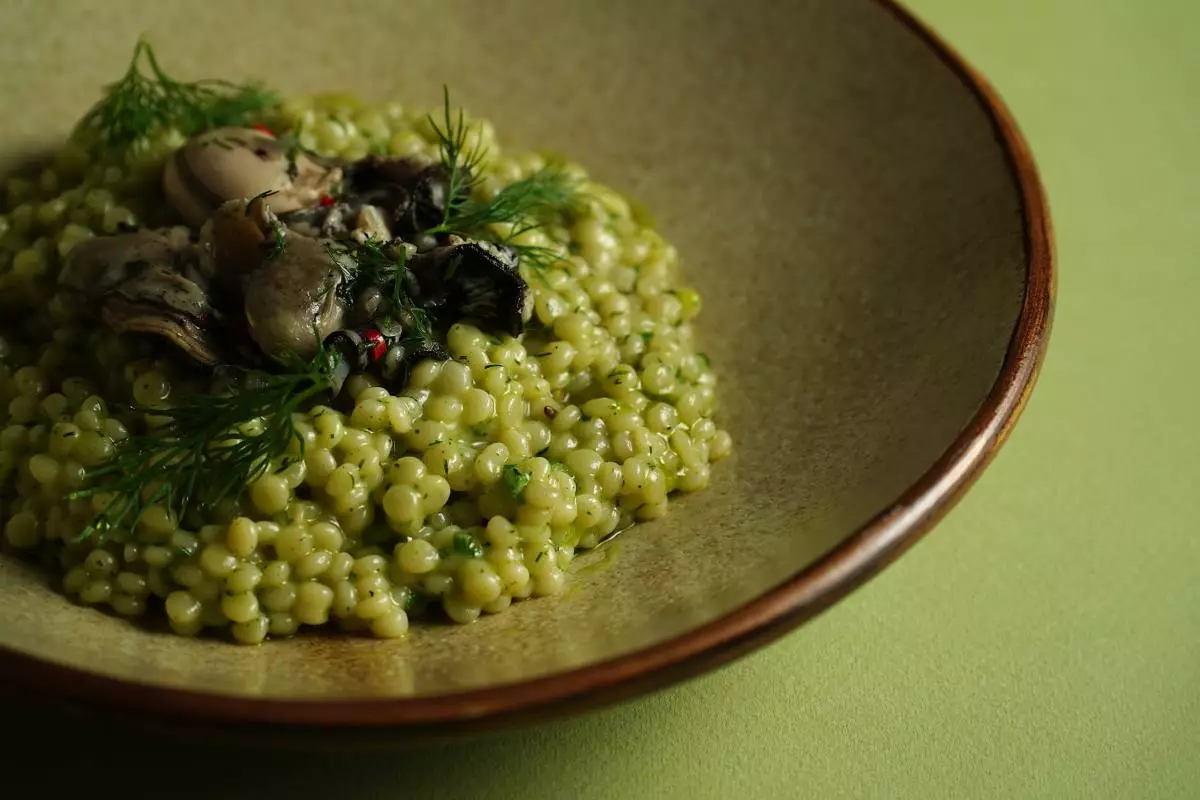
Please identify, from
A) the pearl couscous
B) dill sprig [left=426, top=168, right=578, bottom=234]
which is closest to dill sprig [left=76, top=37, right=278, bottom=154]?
the pearl couscous

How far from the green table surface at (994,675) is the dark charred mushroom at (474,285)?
798mm

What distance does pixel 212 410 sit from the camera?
2084mm

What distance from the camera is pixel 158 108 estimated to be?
2734 mm

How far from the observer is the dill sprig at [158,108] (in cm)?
267

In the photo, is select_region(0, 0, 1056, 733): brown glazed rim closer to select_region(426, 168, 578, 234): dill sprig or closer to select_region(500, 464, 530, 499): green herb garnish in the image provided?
select_region(500, 464, 530, 499): green herb garnish

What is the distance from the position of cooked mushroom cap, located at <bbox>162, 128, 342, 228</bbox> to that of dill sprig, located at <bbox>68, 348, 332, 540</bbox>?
0.53 m

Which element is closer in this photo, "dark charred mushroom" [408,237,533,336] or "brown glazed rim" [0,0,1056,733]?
"brown glazed rim" [0,0,1056,733]

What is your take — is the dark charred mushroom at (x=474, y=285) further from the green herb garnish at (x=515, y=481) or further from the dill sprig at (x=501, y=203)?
the green herb garnish at (x=515, y=481)

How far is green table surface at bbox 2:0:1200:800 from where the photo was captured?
2070mm

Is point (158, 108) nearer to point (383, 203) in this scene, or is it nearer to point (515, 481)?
point (383, 203)

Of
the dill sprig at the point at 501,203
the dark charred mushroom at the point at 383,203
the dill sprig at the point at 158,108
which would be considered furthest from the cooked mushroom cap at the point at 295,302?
the dill sprig at the point at 158,108

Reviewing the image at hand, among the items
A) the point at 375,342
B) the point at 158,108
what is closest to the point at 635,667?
the point at 375,342

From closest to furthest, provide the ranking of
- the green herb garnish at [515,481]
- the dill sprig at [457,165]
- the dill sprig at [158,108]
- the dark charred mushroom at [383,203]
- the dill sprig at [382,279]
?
the green herb garnish at [515,481] → the dill sprig at [382,279] → the dark charred mushroom at [383,203] → the dill sprig at [457,165] → the dill sprig at [158,108]

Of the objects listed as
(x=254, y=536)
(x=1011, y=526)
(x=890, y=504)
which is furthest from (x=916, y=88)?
(x=254, y=536)
